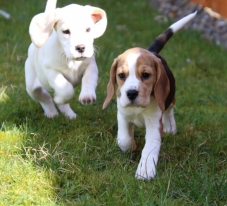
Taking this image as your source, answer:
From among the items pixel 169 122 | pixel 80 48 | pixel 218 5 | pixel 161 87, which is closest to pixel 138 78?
pixel 161 87

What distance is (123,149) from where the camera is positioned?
13.1ft

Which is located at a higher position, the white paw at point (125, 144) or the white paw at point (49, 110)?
the white paw at point (125, 144)

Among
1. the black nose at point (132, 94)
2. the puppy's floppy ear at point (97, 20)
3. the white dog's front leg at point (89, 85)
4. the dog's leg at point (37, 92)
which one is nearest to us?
the black nose at point (132, 94)

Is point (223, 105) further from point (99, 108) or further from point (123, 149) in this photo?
point (123, 149)

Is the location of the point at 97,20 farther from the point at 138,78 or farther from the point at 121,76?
the point at 138,78

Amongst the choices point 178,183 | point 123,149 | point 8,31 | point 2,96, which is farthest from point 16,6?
point 178,183

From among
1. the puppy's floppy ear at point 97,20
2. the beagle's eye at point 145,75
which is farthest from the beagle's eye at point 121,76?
the puppy's floppy ear at point 97,20

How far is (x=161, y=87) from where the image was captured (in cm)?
373

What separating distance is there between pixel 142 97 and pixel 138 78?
149 mm

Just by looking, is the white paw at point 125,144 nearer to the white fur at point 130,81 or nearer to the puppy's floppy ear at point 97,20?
the white fur at point 130,81

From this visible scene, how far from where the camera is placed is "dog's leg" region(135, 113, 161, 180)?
3559mm

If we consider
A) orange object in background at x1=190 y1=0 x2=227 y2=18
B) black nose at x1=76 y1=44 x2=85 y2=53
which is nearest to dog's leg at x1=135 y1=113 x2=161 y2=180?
black nose at x1=76 y1=44 x2=85 y2=53

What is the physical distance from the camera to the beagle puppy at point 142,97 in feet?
11.6

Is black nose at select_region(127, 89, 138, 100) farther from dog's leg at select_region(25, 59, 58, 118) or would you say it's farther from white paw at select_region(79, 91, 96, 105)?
dog's leg at select_region(25, 59, 58, 118)
